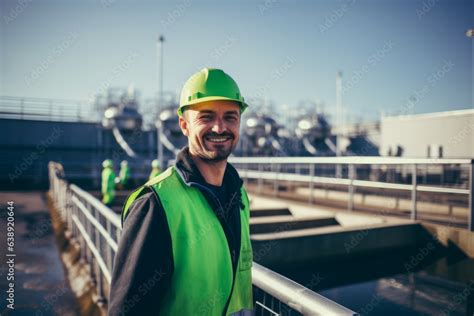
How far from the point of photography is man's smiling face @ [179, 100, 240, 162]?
163 cm

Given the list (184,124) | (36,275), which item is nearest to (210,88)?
(184,124)

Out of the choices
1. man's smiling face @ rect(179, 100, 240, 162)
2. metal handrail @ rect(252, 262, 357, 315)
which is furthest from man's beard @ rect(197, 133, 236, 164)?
metal handrail @ rect(252, 262, 357, 315)

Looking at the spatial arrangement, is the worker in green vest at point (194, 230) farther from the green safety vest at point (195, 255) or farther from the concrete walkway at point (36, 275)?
the concrete walkway at point (36, 275)

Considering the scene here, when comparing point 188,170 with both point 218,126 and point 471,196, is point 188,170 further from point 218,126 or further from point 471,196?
point 471,196

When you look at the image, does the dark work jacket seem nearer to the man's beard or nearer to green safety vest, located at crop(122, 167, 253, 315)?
green safety vest, located at crop(122, 167, 253, 315)

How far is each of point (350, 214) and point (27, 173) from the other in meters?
21.9

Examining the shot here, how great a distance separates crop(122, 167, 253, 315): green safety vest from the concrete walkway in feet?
10.5

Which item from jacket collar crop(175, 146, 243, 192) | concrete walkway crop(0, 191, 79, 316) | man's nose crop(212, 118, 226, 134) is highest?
man's nose crop(212, 118, 226, 134)

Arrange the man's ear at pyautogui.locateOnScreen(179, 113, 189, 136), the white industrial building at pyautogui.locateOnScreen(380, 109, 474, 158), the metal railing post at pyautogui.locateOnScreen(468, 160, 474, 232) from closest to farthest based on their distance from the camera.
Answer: the man's ear at pyautogui.locateOnScreen(179, 113, 189, 136) → the metal railing post at pyautogui.locateOnScreen(468, 160, 474, 232) → the white industrial building at pyautogui.locateOnScreen(380, 109, 474, 158)

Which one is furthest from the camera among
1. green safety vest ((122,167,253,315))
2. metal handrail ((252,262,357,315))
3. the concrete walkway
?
the concrete walkway

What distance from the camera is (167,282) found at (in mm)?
1340

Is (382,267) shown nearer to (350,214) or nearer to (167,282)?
(350,214)

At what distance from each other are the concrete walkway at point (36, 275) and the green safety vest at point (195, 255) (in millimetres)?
3202

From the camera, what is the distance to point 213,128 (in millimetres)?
1629
